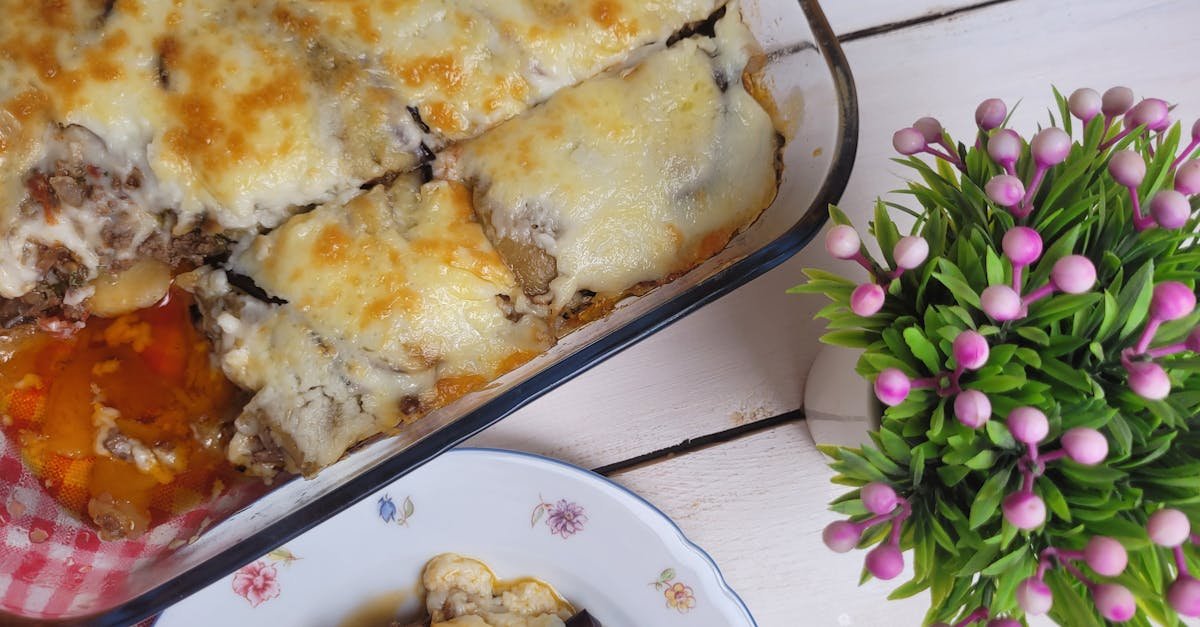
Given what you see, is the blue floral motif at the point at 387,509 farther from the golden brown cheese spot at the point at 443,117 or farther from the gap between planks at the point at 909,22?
the gap between planks at the point at 909,22

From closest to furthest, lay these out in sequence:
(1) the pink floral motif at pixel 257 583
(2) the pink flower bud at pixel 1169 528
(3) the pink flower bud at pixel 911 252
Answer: (2) the pink flower bud at pixel 1169 528, (3) the pink flower bud at pixel 911 252, (1) the pink floral motif at pixel 257 583

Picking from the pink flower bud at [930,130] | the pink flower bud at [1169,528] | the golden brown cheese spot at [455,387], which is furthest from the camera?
the golden brown cheese spot at [455,387]

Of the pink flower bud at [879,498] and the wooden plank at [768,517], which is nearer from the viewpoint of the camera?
the pink flower bud at [879,498]

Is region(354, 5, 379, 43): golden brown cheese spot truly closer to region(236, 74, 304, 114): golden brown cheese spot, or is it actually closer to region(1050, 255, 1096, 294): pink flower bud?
region(236, 74, 304, 114): golden brown cheese spot

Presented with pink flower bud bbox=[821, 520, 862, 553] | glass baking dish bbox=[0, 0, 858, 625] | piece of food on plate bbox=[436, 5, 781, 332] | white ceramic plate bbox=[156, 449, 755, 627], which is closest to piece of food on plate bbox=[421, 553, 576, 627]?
white ceramic plate bbox=[156, 449, 755, 627]

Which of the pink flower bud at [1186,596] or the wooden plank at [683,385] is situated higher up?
the wooden plank at [683,385]

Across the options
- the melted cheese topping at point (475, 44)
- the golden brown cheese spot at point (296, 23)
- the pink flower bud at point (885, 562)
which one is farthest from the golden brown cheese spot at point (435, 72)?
the pink flower bud at point (885, 562)
